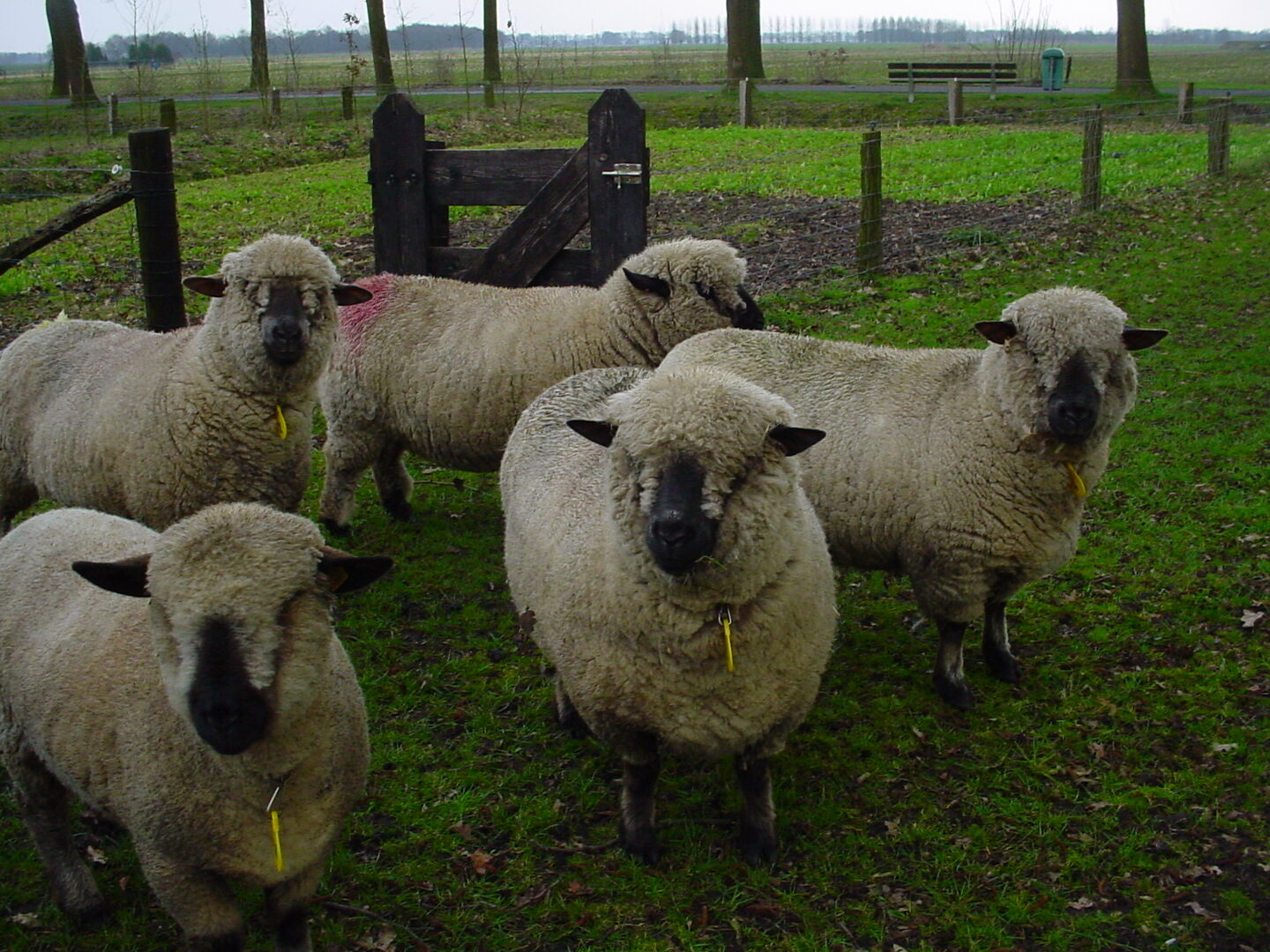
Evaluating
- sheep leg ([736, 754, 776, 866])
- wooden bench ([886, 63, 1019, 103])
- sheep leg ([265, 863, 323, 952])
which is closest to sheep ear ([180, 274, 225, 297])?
sheep leg ([265, 863, 323, 952])

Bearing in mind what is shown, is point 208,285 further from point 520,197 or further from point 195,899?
point 520,197

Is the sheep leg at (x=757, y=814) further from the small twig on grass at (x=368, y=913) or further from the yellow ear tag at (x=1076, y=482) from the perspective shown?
the yellow ear tag at (x=1076, y=482)

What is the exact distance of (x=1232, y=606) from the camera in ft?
16.7

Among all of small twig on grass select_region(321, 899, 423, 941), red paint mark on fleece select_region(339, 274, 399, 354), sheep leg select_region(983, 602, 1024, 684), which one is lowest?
small twig on grass select_region(321, 899, 423, 941)

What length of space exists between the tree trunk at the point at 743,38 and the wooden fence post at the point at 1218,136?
1434 centimetres

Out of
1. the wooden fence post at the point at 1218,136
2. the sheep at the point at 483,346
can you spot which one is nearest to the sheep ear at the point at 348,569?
the sheep at the point at 483,346

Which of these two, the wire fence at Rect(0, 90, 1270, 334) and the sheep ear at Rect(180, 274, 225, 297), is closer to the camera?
the sheep ear at Rect(180, 274, 225, 297)

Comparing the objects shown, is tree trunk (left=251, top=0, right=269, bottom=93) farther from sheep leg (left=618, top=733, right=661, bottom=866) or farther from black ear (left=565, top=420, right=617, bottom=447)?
sheep leg (left=618, top=733, right=661, bottom=866)

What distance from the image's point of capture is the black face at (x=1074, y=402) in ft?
13.7

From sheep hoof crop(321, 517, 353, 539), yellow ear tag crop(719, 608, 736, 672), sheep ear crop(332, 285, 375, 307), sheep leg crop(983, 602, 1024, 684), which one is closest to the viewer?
yellow ear tag crop(719, 608, 736, 672)

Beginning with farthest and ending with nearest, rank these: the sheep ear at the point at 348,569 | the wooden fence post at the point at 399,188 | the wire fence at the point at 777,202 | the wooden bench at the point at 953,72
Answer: the wooden bench at the point at 953,72 → the wire fence at the point at 777,202 → the wooden fence post at the point at 399,188 → the sheep ear at the point at 348,569

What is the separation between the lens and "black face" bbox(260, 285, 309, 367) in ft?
15.1

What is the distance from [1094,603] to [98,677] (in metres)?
4.31

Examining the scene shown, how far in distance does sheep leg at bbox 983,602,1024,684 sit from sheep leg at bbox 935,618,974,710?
23cm
